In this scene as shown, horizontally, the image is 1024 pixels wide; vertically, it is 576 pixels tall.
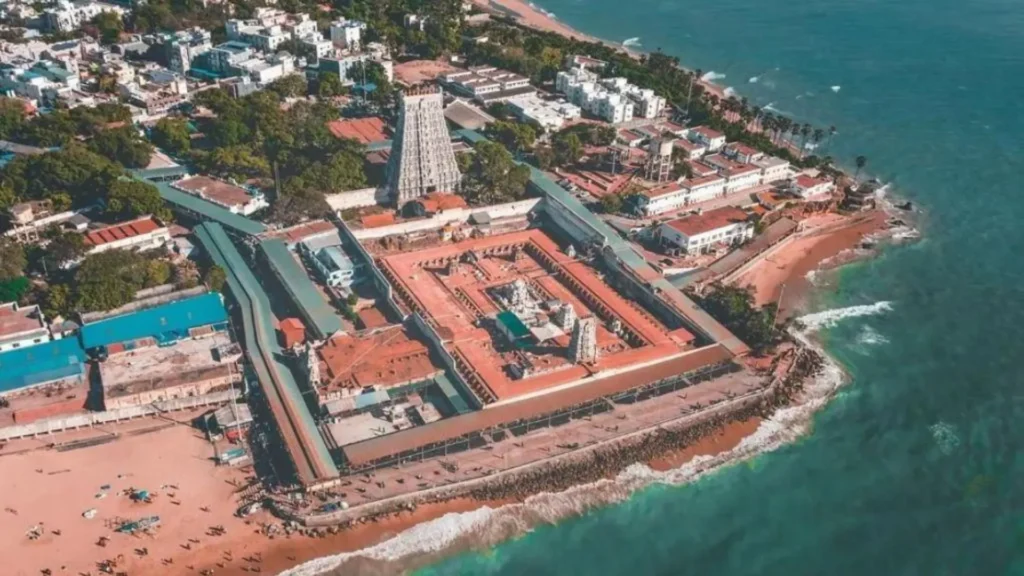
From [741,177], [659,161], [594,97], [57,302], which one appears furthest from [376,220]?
[594,97]

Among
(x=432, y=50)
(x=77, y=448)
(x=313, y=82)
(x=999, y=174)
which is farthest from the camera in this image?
(x=432, y=50)

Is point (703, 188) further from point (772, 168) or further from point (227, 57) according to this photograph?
point (227, 57)

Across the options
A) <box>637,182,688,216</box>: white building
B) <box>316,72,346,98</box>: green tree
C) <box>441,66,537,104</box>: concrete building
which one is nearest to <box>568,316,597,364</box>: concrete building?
<box>637,182,688,216</box>: white building

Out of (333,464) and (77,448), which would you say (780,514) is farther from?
(77,448)

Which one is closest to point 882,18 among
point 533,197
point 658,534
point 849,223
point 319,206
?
point 849,223

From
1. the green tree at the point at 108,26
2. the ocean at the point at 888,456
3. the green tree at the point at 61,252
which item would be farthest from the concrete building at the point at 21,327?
the green tree at the point at 108,26

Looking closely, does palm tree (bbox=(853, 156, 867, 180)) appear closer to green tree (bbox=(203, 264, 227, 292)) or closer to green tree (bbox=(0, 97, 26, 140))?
green tree (bbox=(203, 264, 227, 292))

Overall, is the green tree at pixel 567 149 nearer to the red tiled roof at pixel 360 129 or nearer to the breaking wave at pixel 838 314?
the red tiled roof at pixel 360 129
